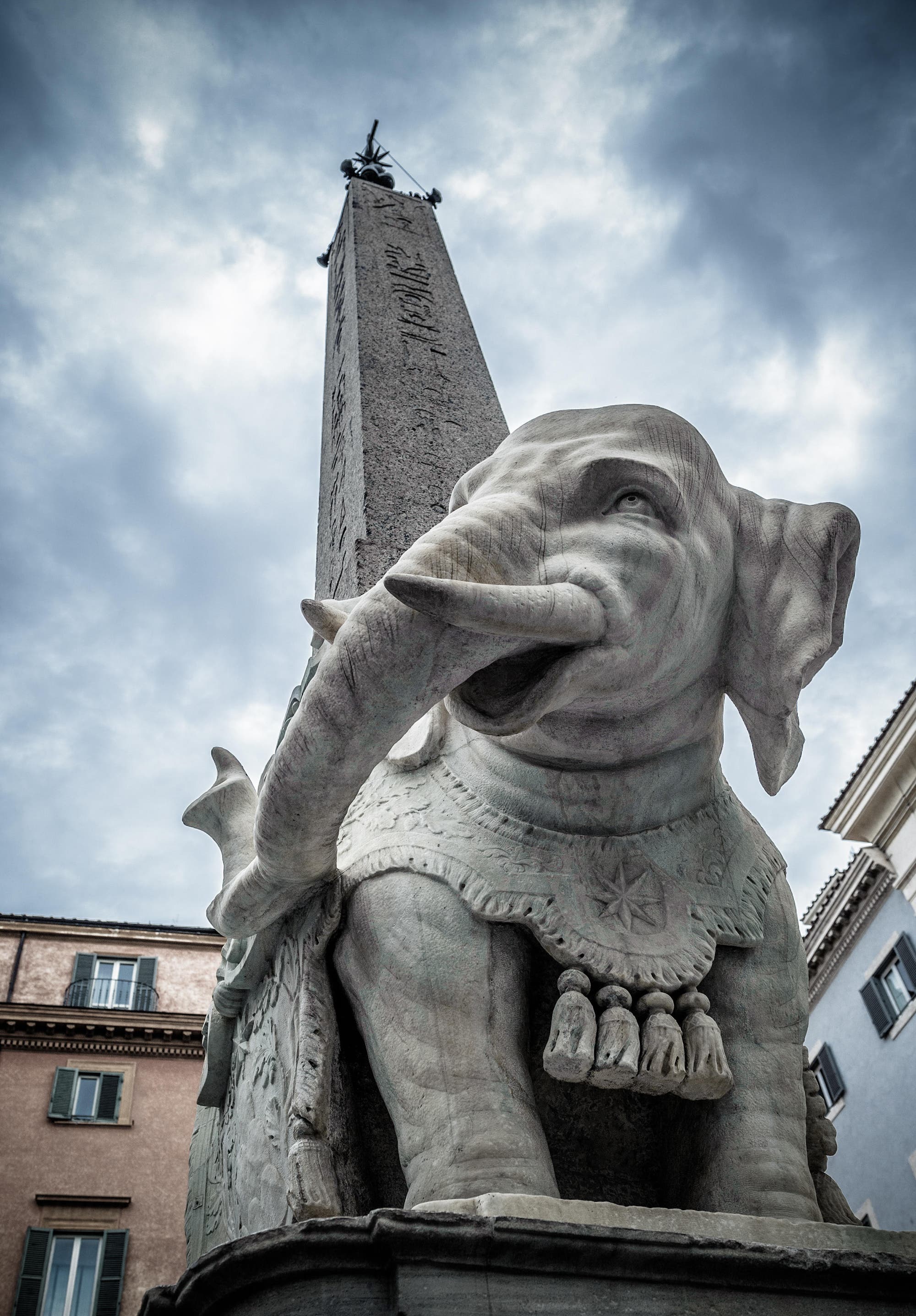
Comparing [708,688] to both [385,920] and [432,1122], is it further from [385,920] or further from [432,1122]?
[432,1122]

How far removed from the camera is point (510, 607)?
1.85 m

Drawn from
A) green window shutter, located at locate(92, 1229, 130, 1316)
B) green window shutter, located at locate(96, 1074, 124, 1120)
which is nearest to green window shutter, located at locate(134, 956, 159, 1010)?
green window shutter, located at locate(96, 1074, 124, 1120)

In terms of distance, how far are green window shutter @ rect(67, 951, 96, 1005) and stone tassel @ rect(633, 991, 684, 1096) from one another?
54.8ft

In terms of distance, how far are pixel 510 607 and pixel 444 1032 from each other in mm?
705

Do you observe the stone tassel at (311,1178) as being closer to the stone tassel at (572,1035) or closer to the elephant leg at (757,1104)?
the stone tassel at (572,1035)

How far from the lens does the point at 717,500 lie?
2344mm

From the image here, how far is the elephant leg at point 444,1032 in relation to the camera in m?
1.92

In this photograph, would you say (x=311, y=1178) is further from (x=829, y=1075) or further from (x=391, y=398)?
(x=829, y=1075)

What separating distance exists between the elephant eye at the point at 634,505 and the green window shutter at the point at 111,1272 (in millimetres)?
15013

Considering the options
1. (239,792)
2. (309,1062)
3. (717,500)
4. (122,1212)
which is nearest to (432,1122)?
(309,1062)

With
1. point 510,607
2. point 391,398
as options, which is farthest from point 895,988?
point 510,607

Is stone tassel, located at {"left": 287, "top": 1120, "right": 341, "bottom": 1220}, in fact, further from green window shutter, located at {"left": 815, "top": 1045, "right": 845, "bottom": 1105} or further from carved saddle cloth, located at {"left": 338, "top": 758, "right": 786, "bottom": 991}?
green window shutter, located at {"left": 815, "top": 1045, "right": 845, "bottom": 1105}

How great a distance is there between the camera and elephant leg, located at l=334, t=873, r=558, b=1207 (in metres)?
1.92

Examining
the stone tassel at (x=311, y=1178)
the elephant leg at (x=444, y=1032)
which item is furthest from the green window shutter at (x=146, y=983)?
the stone tassel at (x=311, y=1178)
